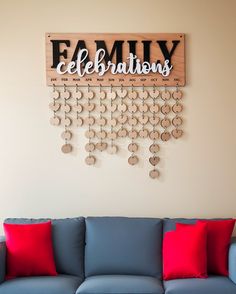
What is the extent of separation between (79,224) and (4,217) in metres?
0.72

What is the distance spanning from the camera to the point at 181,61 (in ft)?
11.0

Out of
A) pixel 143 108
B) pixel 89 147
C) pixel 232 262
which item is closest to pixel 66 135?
pixel 89 147

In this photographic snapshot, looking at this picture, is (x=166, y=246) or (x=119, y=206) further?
(x=119, y=206)

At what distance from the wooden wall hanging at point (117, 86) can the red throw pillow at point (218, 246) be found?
68 cm

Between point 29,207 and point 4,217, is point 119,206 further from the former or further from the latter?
point 4,217

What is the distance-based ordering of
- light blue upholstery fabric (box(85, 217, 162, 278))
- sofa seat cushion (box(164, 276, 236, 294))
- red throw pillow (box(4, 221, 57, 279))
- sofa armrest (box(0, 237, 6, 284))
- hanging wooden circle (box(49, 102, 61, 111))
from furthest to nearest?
hanging wooden circle (box(49, 102, 61, 111)), light blue upholstery fabric (box(85, 217, 162, 278)), red throw pillow (box(4, 221, 57, 279)), sofa armrest (box(0, 237, 6, 284)), sofa seat cushion (box(164, 276, 236, 294))

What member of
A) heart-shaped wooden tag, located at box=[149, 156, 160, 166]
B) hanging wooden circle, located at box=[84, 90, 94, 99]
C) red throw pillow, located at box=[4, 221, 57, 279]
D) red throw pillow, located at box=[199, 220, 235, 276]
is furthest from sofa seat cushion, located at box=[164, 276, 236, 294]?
hanging wooden circle, located at box=[84, 90, 94, 99]

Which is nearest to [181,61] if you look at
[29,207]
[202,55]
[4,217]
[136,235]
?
[202,55]

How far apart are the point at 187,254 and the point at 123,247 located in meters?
0.48

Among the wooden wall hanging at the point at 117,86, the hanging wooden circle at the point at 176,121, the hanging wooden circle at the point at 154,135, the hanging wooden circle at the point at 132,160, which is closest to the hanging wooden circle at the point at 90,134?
the wooden wall hanging at the point at 117,86

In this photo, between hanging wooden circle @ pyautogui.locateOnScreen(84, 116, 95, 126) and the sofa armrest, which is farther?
hanging wooden circle @ pyautogui.locateOnScreen(84, 116, 95, 126)

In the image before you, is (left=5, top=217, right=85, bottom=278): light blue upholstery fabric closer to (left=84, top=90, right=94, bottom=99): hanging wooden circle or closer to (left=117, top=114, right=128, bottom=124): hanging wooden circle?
(left=117, top=114, right=128, bottom=124): hanging wooden circle

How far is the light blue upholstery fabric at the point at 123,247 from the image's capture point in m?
2.94

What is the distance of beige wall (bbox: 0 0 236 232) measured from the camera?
3361 millimetres
